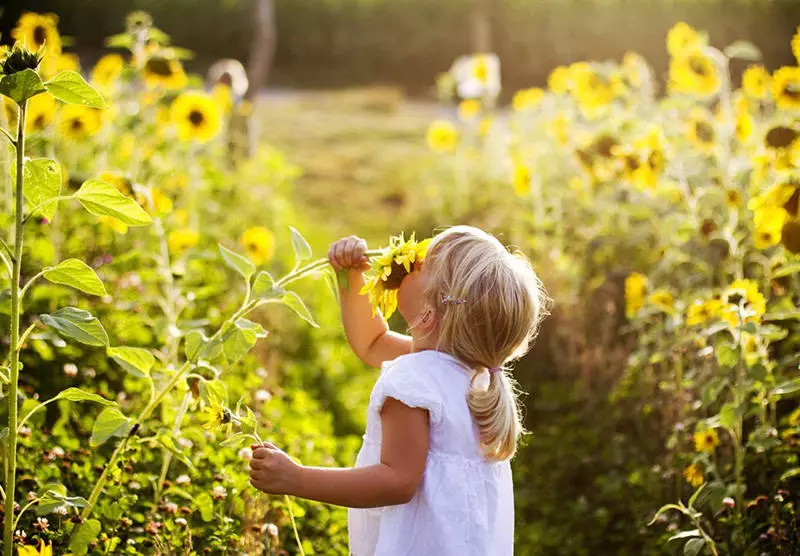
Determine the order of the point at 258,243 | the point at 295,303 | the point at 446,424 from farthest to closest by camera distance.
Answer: the point at 258,243 < the point at 295,303 < the point at 446,424

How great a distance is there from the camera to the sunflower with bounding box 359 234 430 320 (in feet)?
6.56

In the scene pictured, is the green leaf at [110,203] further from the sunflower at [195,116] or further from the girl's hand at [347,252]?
the sunflower at [195,116]

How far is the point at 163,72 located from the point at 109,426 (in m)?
2.09

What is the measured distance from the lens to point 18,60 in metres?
1.73

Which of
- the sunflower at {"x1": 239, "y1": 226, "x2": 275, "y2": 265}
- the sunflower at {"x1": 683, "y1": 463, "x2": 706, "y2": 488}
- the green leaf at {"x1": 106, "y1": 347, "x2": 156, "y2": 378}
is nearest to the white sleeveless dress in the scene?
the green leaf at {"x1": 106, "y1": 347, "x2": 156, "y2": 378}

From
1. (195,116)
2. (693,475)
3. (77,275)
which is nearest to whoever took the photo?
(77,275)

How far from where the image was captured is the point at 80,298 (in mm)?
3545

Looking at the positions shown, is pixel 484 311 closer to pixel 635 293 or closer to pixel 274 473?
pixel 274 473

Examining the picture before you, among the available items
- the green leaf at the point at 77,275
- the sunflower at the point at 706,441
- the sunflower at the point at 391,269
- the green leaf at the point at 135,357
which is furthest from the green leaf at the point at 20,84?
the sunflower at the point at 706,441

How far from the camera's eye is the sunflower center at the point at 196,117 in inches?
156

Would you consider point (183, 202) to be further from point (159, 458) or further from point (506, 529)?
point (506, 529)

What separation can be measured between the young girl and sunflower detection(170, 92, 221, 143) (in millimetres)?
2173

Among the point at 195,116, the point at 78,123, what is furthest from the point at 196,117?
the point at 78,123

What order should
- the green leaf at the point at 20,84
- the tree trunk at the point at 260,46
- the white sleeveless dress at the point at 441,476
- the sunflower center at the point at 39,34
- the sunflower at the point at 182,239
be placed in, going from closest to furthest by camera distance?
the green leaf at the point at 20,84 → the white sleeveless dress at the point at 441,476 → the sunflower at the point at 182,239 → the sunflower center at the point at 39,34 → the tree trunk at the point at 260,46
